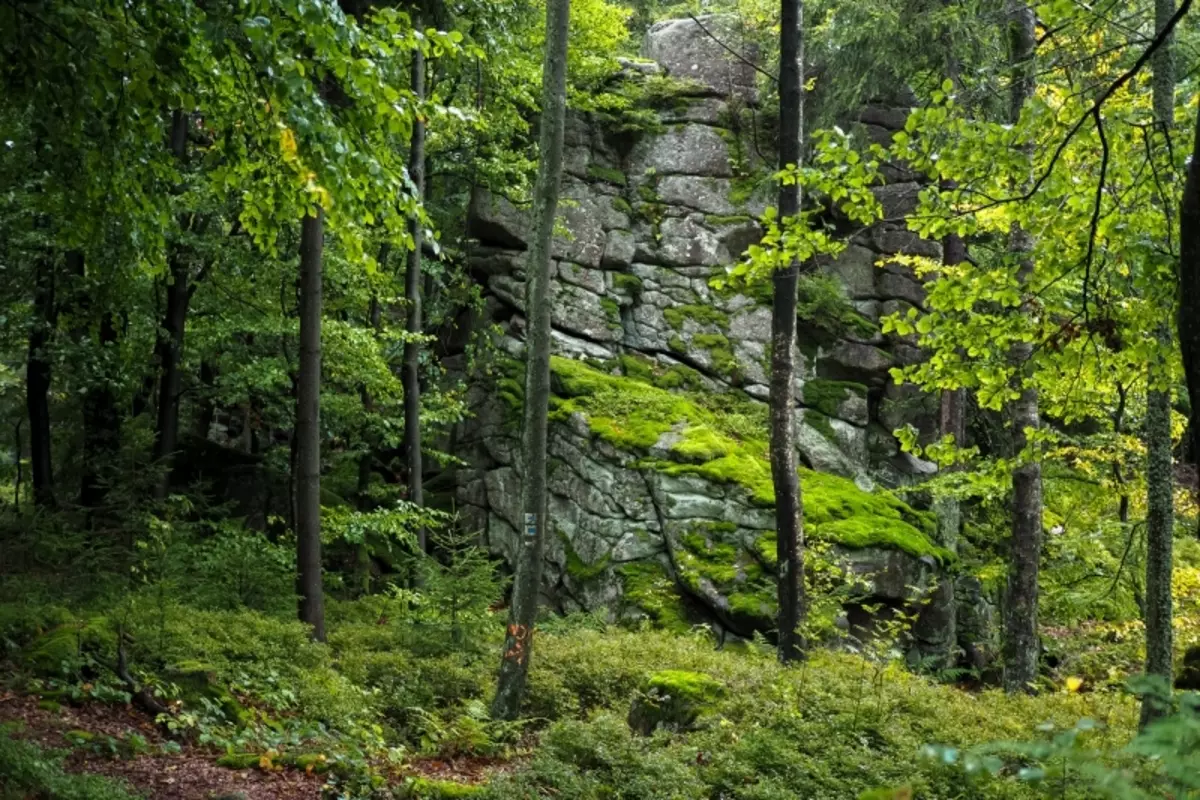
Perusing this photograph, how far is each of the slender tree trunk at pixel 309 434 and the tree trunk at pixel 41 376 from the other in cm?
552

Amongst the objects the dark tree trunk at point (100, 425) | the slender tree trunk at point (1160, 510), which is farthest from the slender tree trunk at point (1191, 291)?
the dark tree trunk at point (100, 425)

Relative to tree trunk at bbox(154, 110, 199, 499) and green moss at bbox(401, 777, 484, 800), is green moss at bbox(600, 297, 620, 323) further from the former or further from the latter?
green moss at bbox(401, 777, 484, 800)

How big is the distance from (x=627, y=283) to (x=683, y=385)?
289cm

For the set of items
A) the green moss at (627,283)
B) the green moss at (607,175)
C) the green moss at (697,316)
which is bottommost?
the green moss at (697,316)

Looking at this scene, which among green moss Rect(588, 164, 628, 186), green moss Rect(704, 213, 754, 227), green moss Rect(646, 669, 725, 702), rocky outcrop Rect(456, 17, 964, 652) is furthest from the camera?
green moss Rect(588, 164, 628, 186)

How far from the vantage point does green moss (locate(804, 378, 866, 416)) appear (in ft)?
60.4

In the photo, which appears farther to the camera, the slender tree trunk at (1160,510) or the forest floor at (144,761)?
the slender tree trunk at (1160,510)

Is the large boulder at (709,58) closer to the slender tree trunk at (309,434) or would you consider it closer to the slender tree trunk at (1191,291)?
the slender tree trunk at (309,434)

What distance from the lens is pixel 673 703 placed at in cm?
870

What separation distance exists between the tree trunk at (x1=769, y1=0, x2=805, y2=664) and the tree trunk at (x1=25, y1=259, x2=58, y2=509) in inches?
414

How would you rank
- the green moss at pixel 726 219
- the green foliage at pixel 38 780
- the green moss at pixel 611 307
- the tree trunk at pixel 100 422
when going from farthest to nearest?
the green moss at pixel 726 219
the green moss at pixel 611 307
the tree trunk at pixel 100 422
the green foliage at pixel 38 780

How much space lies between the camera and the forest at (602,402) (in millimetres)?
6012

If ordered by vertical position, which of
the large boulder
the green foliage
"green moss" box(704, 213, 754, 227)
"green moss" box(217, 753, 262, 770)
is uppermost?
the large boulder

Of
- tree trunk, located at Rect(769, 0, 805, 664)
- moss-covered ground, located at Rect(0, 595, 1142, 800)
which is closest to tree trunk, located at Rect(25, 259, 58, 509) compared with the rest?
moss-covered ground, located at Rect(0, 595, 1142, 800)
